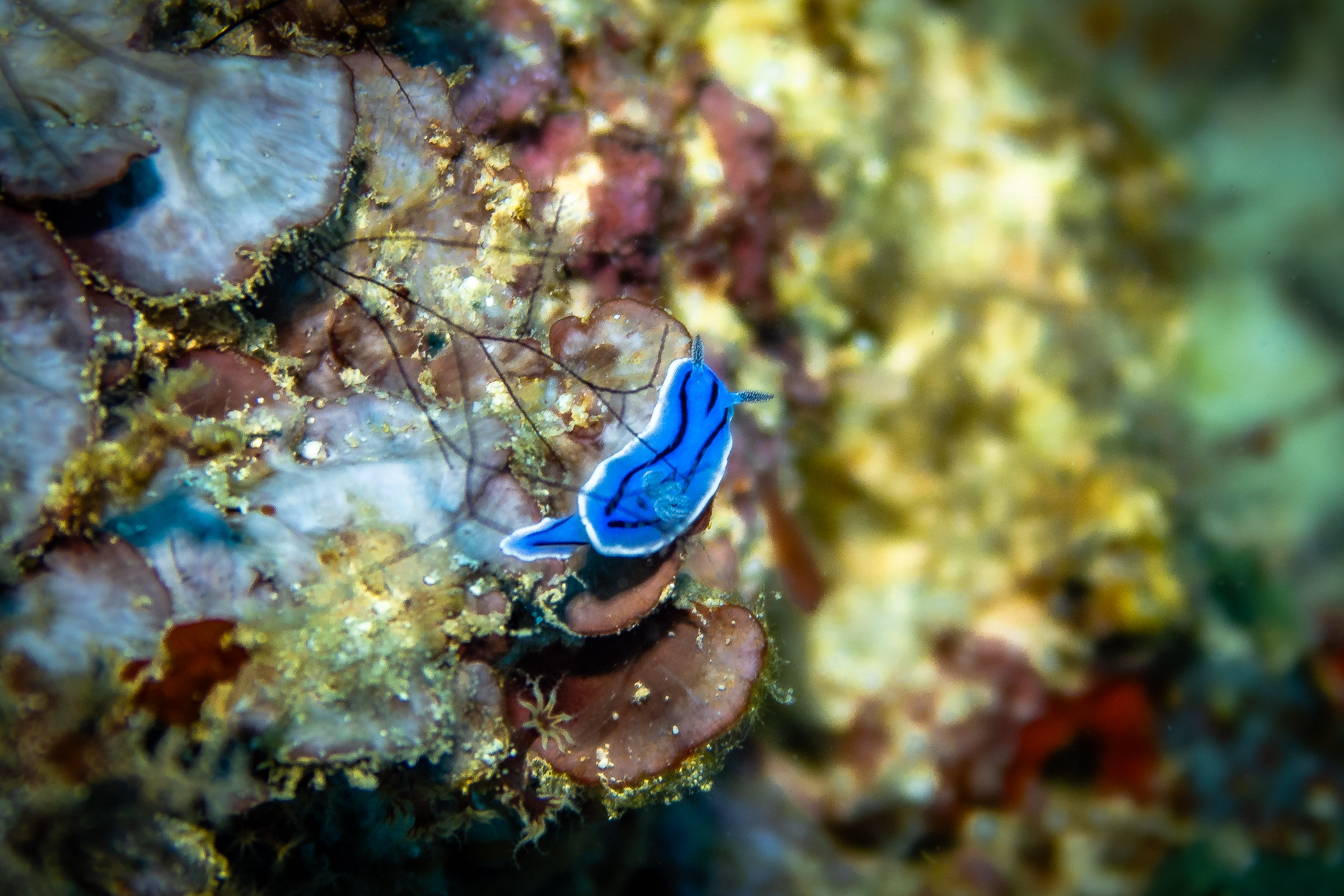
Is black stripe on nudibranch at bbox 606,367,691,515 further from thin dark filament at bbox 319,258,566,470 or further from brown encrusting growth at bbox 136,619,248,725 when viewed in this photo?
brown encrusting growth at bbox 136,619,248,725

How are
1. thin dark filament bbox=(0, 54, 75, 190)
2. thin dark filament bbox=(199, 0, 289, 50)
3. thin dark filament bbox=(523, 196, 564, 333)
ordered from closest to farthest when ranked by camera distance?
thin dark filament bbox=(0, 54, 75, 190) < thin dark filament bbox=(199, 0, 289, 50) < thin dark filament bbox=(523, 196, 564, 333)

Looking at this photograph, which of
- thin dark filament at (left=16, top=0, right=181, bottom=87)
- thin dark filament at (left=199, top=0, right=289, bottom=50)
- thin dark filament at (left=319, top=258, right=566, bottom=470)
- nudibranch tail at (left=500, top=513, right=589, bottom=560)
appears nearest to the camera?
thin dark filament at (left=16, top=0, right=181, bottom=87)

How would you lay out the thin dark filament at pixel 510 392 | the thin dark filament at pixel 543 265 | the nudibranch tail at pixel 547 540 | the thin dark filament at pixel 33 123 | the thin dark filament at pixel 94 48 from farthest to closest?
the thin dark filament at pixel 543 265 → the thin dark filament at pixel 510 392 → the nudibranch tail at pixel 547 540 → the thin dark filament at pixel 94 48 → the thin dark filament at pixel 33 123

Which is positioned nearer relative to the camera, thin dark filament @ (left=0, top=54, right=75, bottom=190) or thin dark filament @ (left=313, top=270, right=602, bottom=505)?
thin dark filament @ (left=0, top=54, right=75, bottom=190)

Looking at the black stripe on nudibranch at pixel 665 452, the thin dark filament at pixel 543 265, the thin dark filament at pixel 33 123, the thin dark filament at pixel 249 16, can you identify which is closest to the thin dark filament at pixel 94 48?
the thin dark filament at pixel 33 123

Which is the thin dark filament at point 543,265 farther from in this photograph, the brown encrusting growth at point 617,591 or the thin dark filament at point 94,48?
the thin dark filament at point 94,48

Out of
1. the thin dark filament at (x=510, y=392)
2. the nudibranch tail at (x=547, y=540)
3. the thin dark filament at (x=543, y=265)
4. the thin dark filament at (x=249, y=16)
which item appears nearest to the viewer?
the nudibranch tail at (x=547, y=540)

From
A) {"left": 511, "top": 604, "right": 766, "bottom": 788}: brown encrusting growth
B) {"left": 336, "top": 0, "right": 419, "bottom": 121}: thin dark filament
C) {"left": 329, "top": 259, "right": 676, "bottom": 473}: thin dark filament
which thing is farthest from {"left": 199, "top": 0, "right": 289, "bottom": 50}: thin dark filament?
{"left": 511, "top": 604, "right": 766, "bottom": 788}: brown encrusting growth
